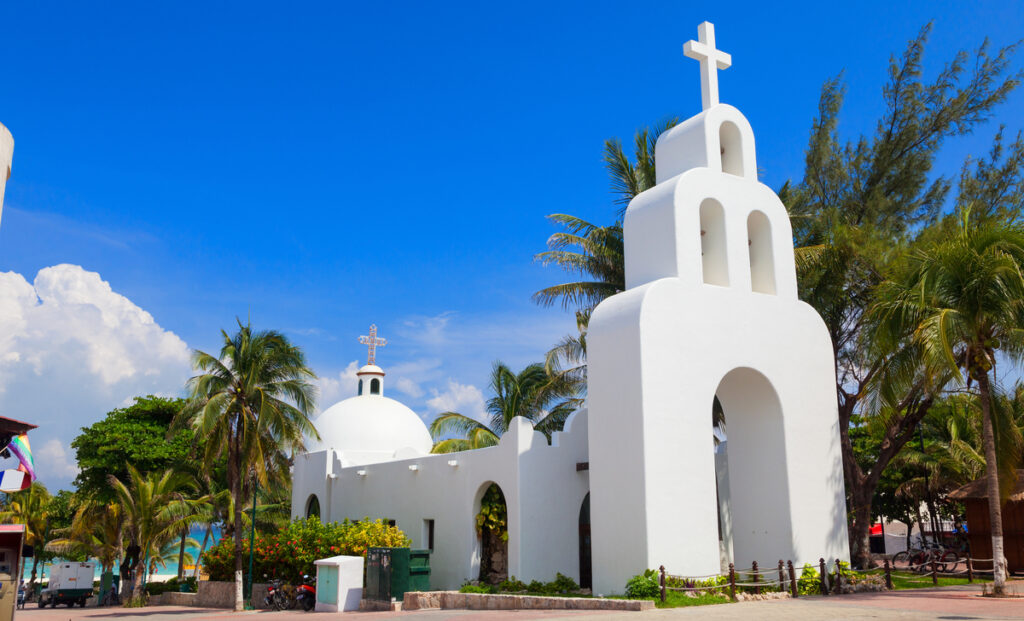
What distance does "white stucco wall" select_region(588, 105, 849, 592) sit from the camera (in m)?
15.8

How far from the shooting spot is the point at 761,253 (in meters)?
19.1

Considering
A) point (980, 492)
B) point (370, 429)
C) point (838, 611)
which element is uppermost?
point (370, 429)

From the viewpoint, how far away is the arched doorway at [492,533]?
1947 centimetres

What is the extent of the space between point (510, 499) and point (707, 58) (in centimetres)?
1101

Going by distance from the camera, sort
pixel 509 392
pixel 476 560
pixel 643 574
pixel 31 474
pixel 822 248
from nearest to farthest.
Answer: pixel 31 474 → pixel 643 574 → pixel 476 560 → pixel 822 248 → pixel 509 392

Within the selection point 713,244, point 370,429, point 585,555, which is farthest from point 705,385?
point 370,429

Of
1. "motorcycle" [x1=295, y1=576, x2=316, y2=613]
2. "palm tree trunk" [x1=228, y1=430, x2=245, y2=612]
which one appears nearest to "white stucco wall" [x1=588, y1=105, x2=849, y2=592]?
"motorcycle" [x1=295, y1=576, x2=316, y2=613]

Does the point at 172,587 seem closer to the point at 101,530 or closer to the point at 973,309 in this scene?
the point at 101,530

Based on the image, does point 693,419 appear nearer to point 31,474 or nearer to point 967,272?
point 967,272

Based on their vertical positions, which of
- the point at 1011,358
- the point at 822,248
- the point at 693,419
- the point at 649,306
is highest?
the point at 822,248

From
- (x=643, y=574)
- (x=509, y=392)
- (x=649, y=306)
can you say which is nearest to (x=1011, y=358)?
(x=649, y=306)

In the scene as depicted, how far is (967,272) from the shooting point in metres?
15.4

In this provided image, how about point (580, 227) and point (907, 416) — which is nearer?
point (907, 416)

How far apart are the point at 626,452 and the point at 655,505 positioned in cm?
113
